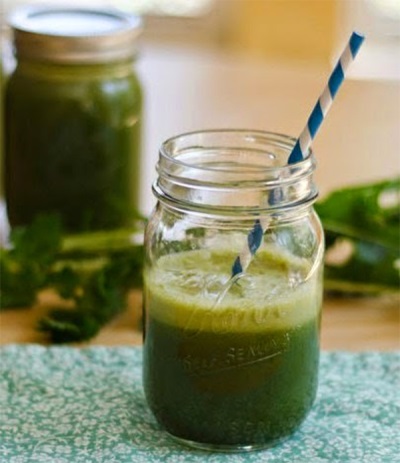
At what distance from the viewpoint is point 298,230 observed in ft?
3.52

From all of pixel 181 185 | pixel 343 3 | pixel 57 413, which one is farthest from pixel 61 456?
pixel 343 3

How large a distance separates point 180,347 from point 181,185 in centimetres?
14

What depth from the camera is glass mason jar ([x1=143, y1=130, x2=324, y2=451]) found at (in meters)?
1.04

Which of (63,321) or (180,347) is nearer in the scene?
(180,347)

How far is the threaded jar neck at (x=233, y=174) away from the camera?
1.04 metres

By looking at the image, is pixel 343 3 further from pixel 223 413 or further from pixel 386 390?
pixel 223 413

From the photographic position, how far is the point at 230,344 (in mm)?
1040

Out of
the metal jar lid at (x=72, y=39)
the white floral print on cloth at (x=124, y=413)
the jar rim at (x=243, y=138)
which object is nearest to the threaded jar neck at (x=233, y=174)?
the jar rim at (x=243, y=138)

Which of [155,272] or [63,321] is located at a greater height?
[155,272]

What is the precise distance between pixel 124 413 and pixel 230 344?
6.3 inches

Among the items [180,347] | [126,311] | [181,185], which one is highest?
[181,185]

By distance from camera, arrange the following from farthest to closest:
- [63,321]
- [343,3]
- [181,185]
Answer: [343,3]
[63,321]
[181,185]

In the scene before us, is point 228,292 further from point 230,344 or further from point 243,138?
point 243,138

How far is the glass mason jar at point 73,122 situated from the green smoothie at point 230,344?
41 cm
